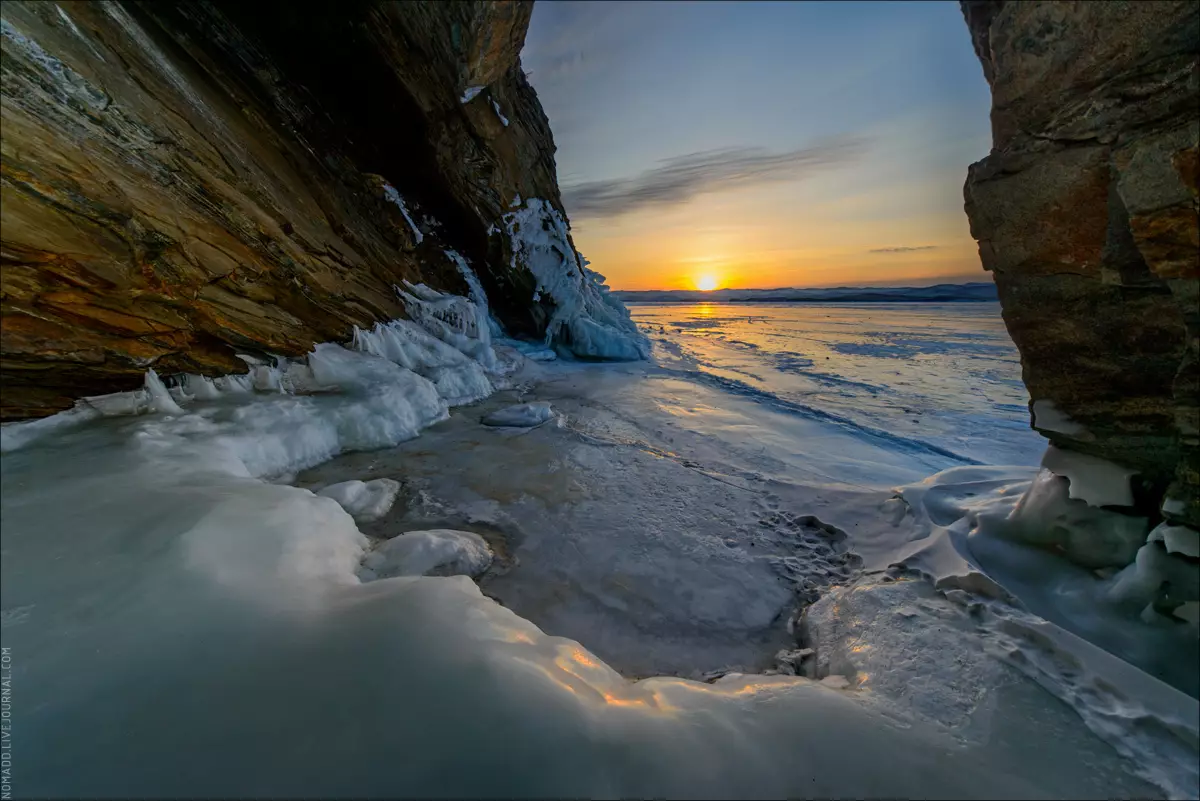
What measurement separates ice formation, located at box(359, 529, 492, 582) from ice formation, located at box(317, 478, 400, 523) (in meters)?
A: 0.82

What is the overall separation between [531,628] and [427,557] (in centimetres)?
116

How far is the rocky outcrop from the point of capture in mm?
2061

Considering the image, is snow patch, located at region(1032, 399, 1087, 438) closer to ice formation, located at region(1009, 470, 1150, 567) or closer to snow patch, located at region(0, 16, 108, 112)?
ice formation, located at region(1009, 470, 1150, 567)

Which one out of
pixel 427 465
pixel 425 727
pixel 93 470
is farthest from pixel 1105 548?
pixel 93 470

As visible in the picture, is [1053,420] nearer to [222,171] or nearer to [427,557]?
[427,557]

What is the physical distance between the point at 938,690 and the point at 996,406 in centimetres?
834

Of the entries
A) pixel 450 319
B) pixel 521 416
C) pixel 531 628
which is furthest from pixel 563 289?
pixel 531 628

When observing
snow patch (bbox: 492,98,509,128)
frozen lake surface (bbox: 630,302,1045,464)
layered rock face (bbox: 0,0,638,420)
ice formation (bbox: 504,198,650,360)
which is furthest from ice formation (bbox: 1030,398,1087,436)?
snow patch (bbox: 492,98,509,128)

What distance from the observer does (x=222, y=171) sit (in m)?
4.98

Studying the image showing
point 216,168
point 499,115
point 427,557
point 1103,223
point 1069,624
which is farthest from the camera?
point 499,115

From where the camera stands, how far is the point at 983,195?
297cm

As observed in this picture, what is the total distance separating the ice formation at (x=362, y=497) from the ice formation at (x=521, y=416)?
260cm

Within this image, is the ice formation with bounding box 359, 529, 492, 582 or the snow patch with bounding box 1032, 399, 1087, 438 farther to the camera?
the snow patch with bounding box 1032, 399, 1087, 438

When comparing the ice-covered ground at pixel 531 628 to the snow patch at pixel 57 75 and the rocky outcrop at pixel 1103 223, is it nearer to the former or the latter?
the rocky outcrop at pixel 1103 223
